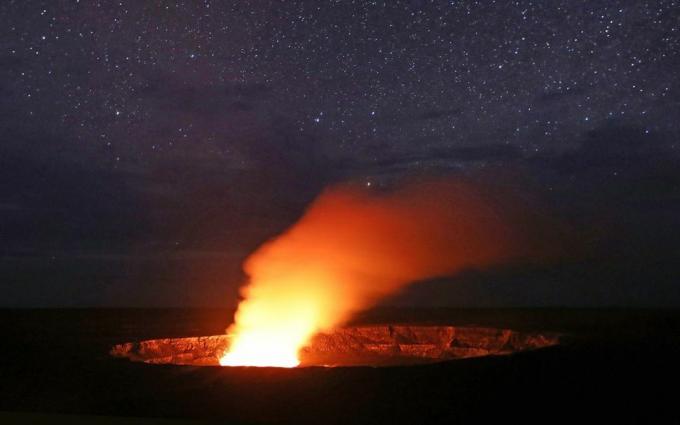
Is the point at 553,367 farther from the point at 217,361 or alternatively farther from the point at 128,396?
the point at 217,361

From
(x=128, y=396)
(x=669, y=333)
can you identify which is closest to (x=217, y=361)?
(x=128, y=396)

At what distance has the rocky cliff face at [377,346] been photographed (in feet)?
67.2

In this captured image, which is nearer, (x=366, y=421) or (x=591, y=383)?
(x=366, y=421)

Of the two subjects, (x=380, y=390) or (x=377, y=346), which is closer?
(x=380, y=390)

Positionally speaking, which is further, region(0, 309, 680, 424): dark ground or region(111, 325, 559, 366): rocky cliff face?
region(111, 325, 559, 366): rocky cliff face

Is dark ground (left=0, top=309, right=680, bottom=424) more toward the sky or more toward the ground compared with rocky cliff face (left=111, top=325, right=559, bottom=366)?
more toward the ground

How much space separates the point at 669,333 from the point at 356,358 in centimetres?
1056

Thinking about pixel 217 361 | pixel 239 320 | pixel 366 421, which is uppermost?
pixel 239 320

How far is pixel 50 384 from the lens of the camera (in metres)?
13.2

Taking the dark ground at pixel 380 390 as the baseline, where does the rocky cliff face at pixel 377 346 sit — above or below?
above

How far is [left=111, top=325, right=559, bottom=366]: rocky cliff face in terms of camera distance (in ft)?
67.2

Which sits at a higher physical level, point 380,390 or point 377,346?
point 377,346

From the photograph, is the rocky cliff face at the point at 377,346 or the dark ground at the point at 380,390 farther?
the rocky cliff face at the point at 377,346

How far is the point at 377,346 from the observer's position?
23.5m
